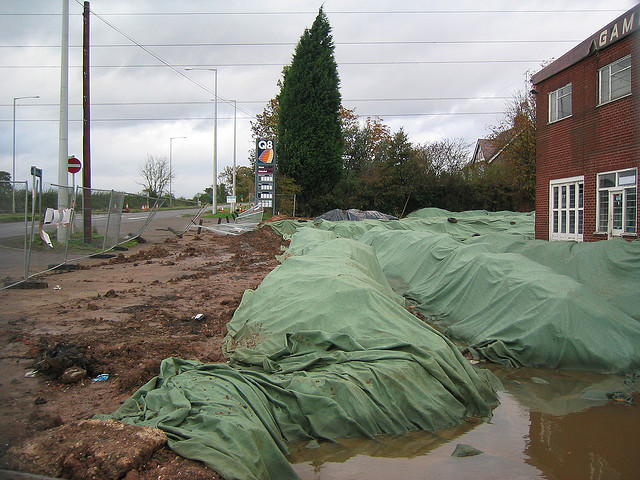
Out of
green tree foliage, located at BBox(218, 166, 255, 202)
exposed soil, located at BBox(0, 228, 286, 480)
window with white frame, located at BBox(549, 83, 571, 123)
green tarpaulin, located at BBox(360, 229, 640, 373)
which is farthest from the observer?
green tree foliage, located at BBox(218, 166, 255, 202)

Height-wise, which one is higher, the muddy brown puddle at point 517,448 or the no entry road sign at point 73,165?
the no entry road sign at point 73,165

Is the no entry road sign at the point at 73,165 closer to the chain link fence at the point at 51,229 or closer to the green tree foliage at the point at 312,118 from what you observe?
the chain link fence at the point at 51,229

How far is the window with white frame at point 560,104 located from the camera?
1510cm

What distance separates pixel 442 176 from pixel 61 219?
28251 millimetres

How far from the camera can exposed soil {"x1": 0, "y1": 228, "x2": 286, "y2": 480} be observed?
2893 millimetres

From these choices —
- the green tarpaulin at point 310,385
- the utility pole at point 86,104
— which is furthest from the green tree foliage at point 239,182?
the green tarpaulin at point 310,385

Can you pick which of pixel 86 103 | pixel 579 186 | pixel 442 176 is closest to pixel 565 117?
pixel 579 186

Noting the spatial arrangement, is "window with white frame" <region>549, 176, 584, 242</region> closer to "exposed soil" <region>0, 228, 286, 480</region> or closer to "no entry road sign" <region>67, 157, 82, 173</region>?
"exposed soil" <region>0, 228, 286, 480</region>

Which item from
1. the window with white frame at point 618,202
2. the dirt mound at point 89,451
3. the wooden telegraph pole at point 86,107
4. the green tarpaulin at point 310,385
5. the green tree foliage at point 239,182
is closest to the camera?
the dirt mound at point 89,451

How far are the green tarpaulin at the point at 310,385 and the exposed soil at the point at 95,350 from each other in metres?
0.32

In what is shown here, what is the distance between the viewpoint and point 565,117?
15.0 meters

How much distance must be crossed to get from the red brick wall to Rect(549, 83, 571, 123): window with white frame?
18 centimetres

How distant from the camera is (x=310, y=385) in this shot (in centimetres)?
420

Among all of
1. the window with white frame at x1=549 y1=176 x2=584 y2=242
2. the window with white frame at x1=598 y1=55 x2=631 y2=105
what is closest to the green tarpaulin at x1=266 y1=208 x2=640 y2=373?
the window with white frame at x1=549 y1=176 x2=584 y2=242
